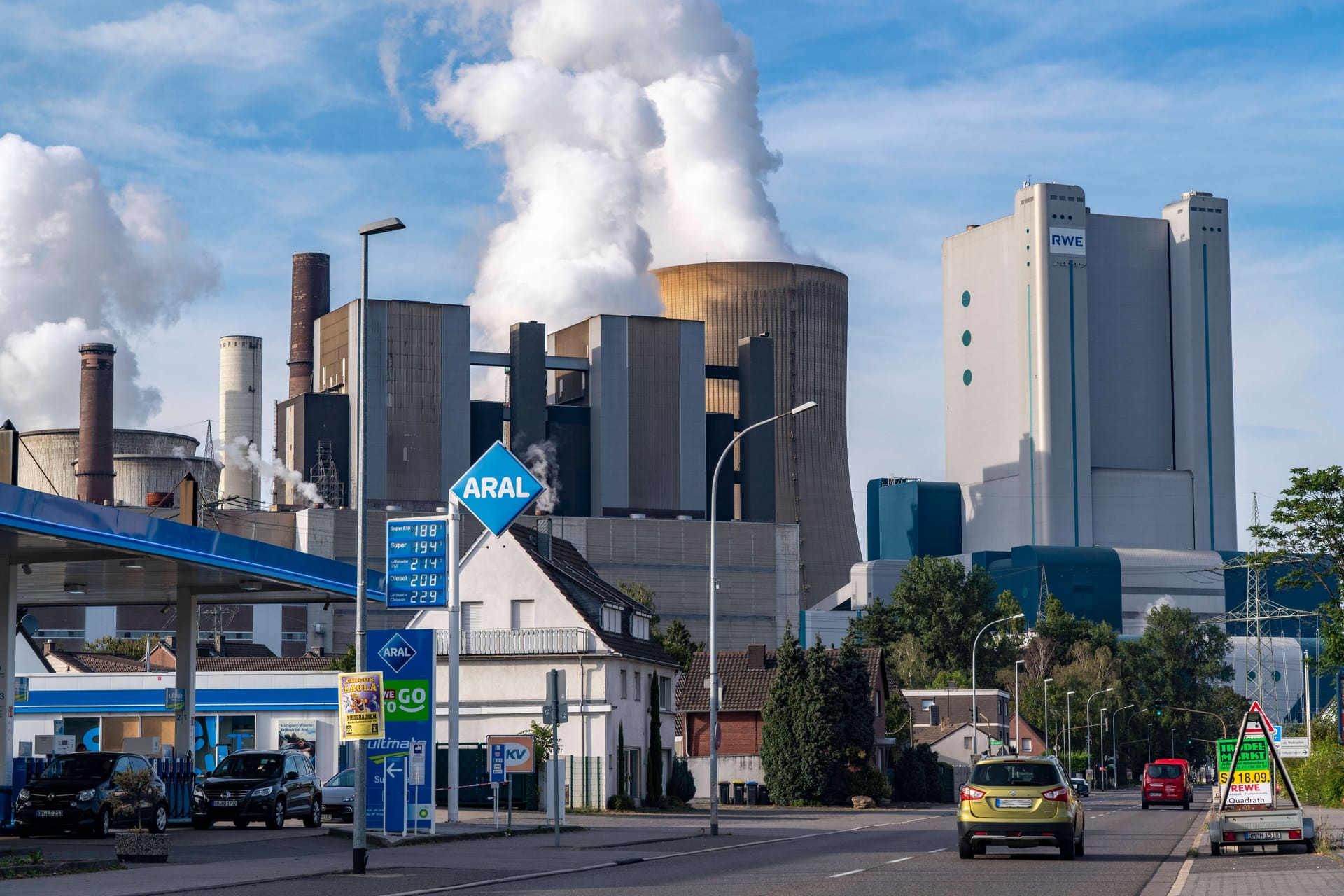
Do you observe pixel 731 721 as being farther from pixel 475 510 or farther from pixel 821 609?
pixel 821 609

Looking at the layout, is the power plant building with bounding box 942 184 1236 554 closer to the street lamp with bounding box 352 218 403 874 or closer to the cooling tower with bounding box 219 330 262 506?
the cooling tower with bounding box 219 330 262 506

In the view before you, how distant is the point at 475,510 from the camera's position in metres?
35.7

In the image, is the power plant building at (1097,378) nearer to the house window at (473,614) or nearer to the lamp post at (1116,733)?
the lamp post at (1116,733)

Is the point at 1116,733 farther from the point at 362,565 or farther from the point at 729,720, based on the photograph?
the point at 362,565

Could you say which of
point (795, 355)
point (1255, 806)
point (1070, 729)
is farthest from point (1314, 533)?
point (795, 355)

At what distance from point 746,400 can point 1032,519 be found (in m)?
36.7

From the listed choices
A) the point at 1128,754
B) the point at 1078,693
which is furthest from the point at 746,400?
the point at 1128,754

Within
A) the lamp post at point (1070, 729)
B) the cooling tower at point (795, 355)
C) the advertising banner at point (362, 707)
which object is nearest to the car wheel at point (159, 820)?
the advertising banner at point (362, 707)

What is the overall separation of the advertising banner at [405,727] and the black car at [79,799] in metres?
4.03

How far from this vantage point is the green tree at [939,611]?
439 ft

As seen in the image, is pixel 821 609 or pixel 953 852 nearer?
pixel 953 852

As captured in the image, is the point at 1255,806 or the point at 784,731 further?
the point at 784,731

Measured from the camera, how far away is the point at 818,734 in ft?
198

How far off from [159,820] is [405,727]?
4613mm
